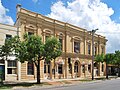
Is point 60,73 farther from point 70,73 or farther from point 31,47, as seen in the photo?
point 31,47

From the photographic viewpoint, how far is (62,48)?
42500mm

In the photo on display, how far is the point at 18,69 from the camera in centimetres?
3419

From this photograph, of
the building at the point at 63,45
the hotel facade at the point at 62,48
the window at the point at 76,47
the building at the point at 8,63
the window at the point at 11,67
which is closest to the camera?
the building at the point at 8,63

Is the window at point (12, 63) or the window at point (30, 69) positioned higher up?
the window at point (12, 63)

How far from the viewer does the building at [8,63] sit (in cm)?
3278

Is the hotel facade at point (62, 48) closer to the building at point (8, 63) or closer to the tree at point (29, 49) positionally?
the building at point (8, 63)

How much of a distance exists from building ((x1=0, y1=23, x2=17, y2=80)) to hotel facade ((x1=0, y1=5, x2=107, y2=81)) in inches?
12.0

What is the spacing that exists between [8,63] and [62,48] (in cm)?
1140

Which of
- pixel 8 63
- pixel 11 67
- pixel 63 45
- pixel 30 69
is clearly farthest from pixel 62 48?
pixel 8 63

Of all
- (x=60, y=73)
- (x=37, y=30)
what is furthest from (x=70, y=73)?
(x=37, y=30)

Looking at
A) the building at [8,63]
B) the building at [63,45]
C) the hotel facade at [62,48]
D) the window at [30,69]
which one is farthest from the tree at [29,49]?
the window at [30,69]

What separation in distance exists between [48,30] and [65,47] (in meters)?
5.05

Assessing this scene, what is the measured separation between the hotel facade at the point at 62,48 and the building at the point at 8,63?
31 centimetres

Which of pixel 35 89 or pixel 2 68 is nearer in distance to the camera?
pixel 35 89
